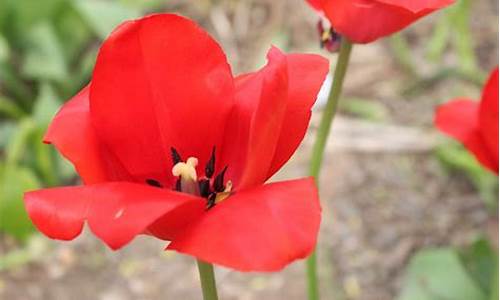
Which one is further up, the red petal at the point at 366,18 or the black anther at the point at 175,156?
the red petal at the point at 366,18

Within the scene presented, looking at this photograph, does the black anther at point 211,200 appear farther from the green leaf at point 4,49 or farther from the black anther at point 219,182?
the green leaf at point 4,49

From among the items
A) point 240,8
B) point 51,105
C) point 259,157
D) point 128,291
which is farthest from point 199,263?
point 240,8

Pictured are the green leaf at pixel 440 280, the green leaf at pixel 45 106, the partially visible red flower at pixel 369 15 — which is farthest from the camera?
the green leaf at pixel 45 106

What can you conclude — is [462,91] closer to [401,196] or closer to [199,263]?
[401,196]

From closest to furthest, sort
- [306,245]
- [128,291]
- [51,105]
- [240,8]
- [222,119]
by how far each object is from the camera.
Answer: [306,245] < [222,119] < [128,291] < [51,105] < [240,8]

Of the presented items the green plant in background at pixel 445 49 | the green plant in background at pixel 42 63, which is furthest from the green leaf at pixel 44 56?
the green plant in background at pixel 445 49

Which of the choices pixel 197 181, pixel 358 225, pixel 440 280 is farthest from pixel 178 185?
pixel 358 225

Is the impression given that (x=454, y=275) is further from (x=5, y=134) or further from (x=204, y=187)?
(x=5, y=134)
